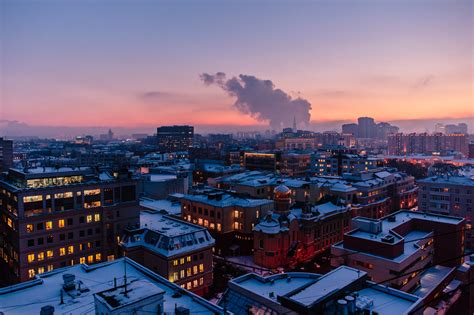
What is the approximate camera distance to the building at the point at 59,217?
53.8 metres

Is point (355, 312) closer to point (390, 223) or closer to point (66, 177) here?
point (390, 223)

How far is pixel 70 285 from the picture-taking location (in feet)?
107

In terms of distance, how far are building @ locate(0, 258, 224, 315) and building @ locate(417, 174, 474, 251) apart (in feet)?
251

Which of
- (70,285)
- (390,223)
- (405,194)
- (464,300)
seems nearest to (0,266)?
(70,285)

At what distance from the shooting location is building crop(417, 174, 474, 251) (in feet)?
272

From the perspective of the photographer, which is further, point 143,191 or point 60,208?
point 143,191

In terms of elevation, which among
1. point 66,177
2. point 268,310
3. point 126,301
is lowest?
point 268,310

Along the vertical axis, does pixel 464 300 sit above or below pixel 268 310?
below

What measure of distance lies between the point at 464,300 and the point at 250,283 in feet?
125

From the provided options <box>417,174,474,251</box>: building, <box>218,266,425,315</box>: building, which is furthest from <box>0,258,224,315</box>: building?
<box>417,174,474,251</box>: building

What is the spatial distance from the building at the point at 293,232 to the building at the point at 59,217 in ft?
78.7

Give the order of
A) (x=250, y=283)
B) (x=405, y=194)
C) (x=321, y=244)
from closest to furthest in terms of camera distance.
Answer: (x=250, y=283) < (x=321, y=244) < (x=405, y=194)

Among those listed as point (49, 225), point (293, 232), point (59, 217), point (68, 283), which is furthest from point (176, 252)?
point (293, 232)

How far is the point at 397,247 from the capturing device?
50.2 m
